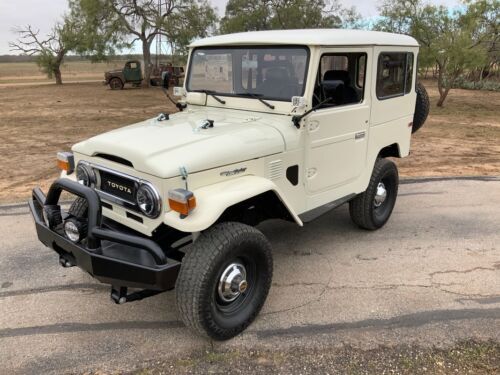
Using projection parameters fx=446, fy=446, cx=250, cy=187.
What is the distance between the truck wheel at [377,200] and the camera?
15.7ft

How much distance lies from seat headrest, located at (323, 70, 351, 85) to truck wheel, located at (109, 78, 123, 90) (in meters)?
25.6

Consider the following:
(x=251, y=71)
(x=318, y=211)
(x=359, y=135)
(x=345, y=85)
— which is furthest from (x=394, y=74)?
(x=318, y=211)

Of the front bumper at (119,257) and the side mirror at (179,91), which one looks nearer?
the front bumper at (119,257)

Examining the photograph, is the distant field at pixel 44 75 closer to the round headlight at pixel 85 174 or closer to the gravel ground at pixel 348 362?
the round headlight at pixel 85 174

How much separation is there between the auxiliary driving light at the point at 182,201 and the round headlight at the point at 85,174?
92 centimetres

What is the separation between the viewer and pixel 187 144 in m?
3.17

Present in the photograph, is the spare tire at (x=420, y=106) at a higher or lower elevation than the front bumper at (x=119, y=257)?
higher

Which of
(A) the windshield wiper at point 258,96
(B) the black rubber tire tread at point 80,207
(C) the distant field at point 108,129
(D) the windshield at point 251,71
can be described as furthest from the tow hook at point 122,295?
(C) the distant field at point 108,129

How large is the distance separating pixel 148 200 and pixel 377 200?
3.01 metres

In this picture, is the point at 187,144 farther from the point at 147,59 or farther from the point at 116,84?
the point at 147,59

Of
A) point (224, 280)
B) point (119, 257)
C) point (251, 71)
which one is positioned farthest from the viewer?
point (251, 71)

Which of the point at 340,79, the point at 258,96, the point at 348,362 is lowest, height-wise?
the point at 348,362

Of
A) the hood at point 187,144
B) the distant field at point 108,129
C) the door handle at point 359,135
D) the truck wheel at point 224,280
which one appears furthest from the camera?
the distant field at point 108,129

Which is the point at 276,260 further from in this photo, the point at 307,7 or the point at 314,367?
the point at 307,7
